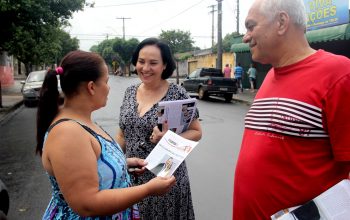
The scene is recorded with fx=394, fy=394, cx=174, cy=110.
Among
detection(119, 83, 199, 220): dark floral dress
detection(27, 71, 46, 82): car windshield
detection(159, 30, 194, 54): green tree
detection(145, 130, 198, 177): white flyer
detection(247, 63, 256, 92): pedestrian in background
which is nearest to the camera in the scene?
detection(145, 130, 198, 177): white flyer

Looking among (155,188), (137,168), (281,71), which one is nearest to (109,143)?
(155,188)

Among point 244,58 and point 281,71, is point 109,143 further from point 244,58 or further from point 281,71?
point 244,58

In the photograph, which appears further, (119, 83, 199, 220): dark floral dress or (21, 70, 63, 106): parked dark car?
(21, 70, 63, 106): parked dark car

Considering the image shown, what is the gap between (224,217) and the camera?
14.3ft

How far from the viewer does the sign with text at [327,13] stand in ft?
47.3

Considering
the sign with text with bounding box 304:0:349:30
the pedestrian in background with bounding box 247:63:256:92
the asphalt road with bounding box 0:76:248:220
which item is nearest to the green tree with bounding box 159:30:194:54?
the pedestrian in background with bounding box 247:63:256:92

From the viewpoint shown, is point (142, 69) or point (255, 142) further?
point (142, 69)

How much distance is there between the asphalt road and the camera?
4.71 metres

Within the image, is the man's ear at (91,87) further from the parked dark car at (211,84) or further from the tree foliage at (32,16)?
the parked dark car at (211,84)

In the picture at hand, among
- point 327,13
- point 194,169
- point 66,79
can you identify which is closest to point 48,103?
point 66,79

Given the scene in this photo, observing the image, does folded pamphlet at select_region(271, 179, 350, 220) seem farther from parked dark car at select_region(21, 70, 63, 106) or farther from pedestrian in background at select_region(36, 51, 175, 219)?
parked dark car at select_region(21, 70, 63, 106)

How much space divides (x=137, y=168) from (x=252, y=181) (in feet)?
2.39

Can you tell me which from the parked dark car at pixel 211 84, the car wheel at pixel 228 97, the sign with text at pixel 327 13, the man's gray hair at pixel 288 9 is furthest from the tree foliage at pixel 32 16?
the man's gray hair at pixel 288 9

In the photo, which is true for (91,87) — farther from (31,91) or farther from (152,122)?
(31,91)
